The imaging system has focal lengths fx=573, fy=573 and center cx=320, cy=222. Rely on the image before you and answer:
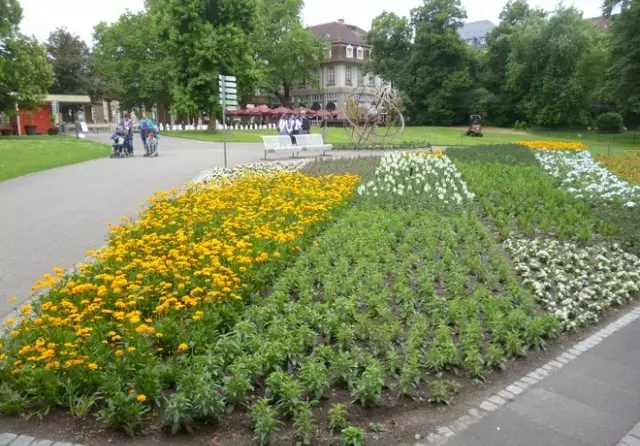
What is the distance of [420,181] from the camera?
13383 mm

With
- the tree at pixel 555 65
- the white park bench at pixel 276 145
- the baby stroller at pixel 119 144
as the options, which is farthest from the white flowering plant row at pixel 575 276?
the tree at pixel 555 65

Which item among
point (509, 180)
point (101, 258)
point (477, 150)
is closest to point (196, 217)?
point (101, 258)

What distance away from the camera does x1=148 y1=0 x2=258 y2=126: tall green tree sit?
126 feet

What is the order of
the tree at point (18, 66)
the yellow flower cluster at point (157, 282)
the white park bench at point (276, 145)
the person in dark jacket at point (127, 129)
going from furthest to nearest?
the tree at point (18, 66) → the person in dark jacket at point (127, 129) → the white park bench at point (276, 145) → the yellow flower cluster at point (157, 282)

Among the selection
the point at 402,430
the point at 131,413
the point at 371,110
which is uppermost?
the point at 371,110

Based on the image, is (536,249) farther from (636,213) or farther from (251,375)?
(251,375)

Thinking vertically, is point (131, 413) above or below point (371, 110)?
below

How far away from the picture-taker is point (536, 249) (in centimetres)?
848

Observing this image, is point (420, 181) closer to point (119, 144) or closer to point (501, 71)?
point (119, 144)

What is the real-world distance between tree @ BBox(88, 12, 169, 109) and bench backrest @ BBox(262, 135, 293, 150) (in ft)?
105

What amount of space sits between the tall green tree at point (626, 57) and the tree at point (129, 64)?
35.8 meters

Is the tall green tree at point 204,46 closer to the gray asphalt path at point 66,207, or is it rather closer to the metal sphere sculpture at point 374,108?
the metal sphere sculpture at point 374,108

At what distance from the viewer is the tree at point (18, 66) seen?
41062 mm

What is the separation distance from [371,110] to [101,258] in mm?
21941
